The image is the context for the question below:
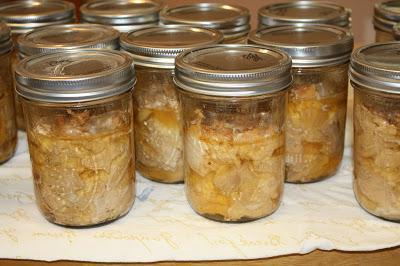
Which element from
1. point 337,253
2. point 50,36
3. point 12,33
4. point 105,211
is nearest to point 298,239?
point 337,253

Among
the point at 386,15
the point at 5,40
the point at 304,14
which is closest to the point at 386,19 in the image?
the point at 386,15

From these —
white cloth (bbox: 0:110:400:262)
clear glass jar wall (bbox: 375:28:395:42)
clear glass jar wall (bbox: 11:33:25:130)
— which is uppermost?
clear glass jar wall (bbox: 375:28:395:42)

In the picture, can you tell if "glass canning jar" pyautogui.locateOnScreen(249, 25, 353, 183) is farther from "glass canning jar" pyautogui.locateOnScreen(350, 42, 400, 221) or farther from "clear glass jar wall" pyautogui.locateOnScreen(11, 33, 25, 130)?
"clear glass jar wall" pyautogui.locateOnScreen(11, 33, 25, 130)

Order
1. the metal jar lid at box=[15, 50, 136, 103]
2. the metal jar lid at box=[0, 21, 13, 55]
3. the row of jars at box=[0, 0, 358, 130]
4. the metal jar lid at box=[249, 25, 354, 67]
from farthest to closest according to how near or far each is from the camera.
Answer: the row of jars at box=[0, 0, 358, 130]
the metal jar lid at box=[0, 21, 13, 55]
the metal jar lid at box=[249, 25, 354, 67]
the metal jar lid at box=[15, 50, 136, 103]

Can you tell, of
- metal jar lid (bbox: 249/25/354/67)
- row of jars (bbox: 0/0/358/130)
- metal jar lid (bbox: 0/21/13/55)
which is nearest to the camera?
metal jar lid (bbox: 249/25/354/67)

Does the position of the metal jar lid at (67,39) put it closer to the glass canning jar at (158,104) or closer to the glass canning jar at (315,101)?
the glass canning jar at (158,104)

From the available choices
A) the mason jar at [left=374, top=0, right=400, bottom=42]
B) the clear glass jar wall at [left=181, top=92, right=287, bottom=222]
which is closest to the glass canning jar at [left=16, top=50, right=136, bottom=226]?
the clear glass jar wall at [left=181, top=92, right=287, bottom=222]

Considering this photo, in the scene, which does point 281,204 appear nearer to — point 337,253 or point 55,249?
point 337,253

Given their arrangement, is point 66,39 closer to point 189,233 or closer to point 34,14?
point 34,14
